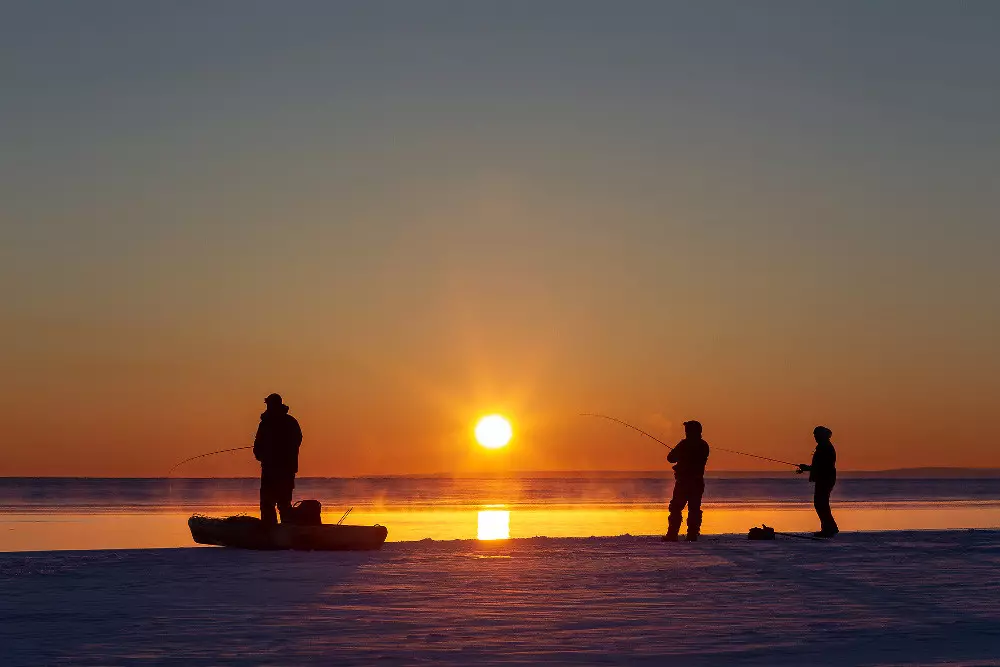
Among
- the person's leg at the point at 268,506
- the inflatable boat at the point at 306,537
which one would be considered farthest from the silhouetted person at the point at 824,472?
the person's leg at the point at 268,506

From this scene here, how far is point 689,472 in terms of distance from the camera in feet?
70.6

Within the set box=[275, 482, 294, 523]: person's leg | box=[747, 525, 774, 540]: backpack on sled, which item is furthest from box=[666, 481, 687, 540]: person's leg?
box=[275, 482, 294, 523]: person's leg

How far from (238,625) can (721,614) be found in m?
4.31

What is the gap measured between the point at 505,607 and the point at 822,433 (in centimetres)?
1212

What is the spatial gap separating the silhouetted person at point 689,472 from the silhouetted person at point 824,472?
86.5 inches

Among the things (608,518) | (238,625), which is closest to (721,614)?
(238,625)

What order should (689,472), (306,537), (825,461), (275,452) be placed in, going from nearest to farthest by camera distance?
1. (306,537)
2. (275,452)
3. (689,472)
4. (825,461)

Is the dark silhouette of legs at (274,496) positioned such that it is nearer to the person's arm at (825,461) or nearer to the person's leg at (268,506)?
the person's leg at (268,506)

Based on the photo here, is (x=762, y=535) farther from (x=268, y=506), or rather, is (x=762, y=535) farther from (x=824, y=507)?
(x=268, y=506)

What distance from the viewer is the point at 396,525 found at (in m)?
35.2

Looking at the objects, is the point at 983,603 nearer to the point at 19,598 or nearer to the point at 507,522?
the point at 19,598

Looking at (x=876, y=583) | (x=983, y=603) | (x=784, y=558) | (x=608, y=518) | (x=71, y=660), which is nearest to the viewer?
(x=71, y=660)

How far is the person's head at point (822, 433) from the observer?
22.4 m

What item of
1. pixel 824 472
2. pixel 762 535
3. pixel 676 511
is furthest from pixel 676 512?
pixel 824 472
